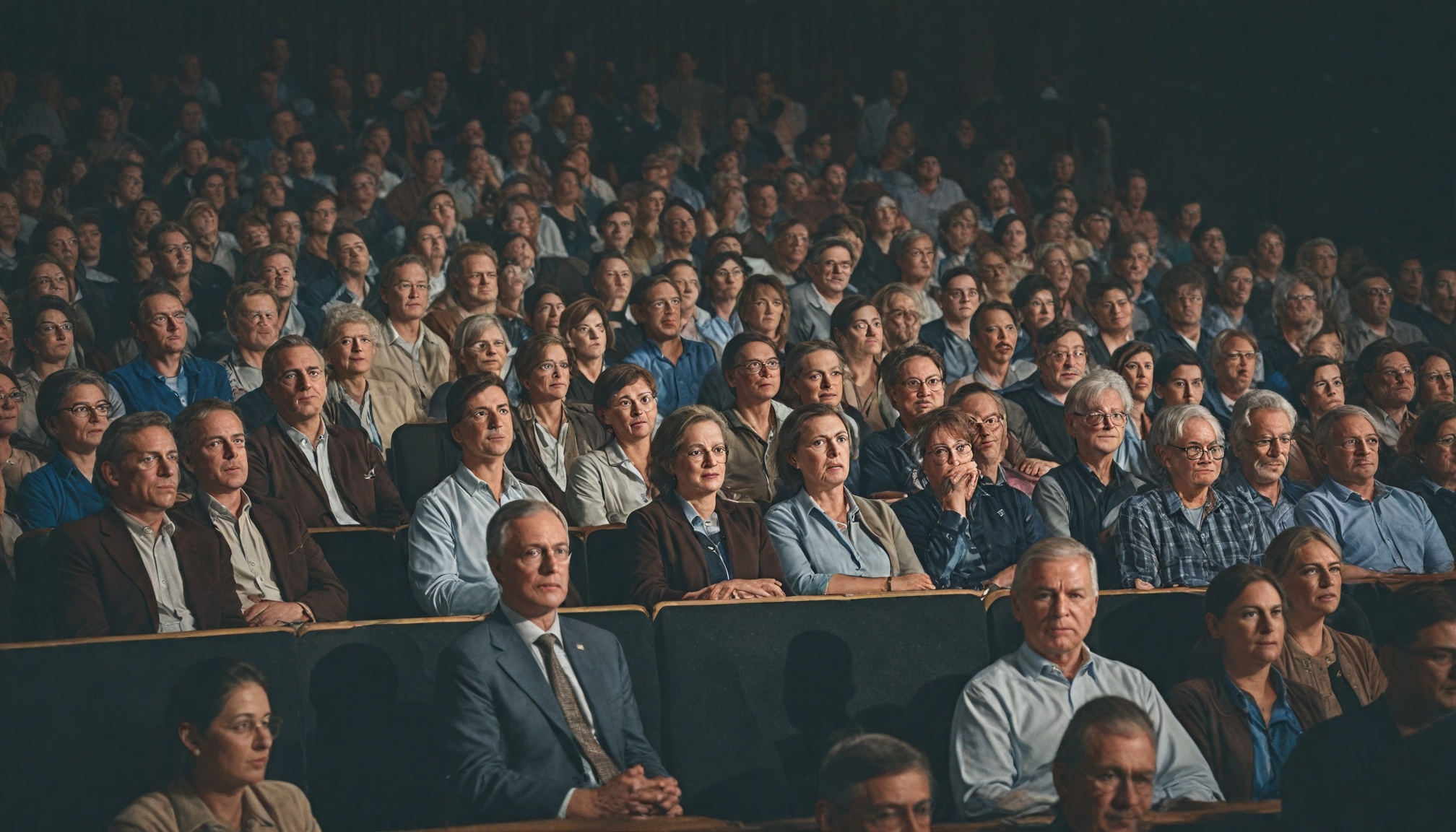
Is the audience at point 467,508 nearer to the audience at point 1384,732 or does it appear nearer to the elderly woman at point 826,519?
the elderly woman at point 826,519

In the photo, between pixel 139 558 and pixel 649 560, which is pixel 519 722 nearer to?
pixel 649 560

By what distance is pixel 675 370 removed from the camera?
13.7 feet

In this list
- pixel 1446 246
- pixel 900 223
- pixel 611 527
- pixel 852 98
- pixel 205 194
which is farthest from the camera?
pixel 852 98

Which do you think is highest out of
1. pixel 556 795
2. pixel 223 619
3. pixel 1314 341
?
pixel 1314 341

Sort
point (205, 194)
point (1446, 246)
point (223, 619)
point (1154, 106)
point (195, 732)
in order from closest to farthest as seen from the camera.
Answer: point (195, 732)
point (223, 619)
point (205, 194)
point (1446, 246)
point (1154, 106)

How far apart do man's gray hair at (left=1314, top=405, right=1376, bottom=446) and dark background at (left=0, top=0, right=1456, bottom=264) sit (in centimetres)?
397

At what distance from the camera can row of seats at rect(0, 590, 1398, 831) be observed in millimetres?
2055

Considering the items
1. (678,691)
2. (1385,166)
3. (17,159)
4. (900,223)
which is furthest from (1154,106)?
(678,691)

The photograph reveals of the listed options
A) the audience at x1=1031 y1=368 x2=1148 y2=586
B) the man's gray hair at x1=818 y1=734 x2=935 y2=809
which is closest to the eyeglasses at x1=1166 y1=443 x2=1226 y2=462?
the audience at x1=1031 y1=368 x2=1148 y2=586

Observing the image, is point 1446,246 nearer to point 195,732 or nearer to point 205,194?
point 205,194

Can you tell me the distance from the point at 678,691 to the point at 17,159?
195 inches

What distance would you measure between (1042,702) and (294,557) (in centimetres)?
136

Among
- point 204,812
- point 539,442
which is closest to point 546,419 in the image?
point 539,442

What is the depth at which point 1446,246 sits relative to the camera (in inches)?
258
